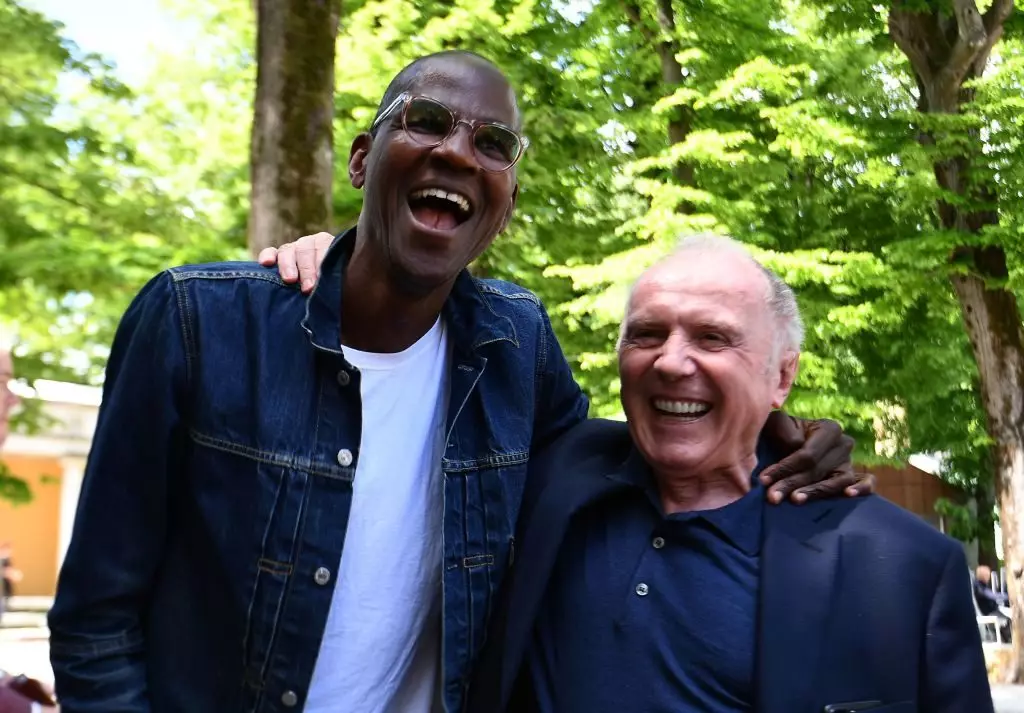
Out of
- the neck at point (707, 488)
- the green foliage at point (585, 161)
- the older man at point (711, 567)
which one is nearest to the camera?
the older man at point (711, 567)

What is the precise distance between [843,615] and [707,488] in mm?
477

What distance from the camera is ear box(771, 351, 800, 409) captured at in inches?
115

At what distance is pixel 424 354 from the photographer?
2574 millimetres

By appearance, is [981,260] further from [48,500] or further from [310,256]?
[48,500]

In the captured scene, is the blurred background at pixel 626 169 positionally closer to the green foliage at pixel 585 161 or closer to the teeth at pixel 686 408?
the green foliage at pixel 585 161

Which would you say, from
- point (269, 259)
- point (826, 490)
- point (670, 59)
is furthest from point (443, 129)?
point (670, 59)

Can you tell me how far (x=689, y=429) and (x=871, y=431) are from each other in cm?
1426

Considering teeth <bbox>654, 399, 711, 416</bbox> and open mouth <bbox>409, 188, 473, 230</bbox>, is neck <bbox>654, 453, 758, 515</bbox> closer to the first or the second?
teeth <bbox>654, 399, 711, 416</bbox>

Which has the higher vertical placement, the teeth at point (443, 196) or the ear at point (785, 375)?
the teeth at point (443, 196)

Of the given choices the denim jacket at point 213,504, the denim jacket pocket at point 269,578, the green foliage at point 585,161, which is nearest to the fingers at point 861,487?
the denim jacket at point 213,504

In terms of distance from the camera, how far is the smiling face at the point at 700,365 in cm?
274

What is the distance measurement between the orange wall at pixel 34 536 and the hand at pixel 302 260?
1086 inches

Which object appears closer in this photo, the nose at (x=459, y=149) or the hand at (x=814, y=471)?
the nose at (x=459, y=149)

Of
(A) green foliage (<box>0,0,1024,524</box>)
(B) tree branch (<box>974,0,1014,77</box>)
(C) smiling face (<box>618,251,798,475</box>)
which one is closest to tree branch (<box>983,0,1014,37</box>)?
(B) tree branch (<box>974,0,1014,77</box>)
